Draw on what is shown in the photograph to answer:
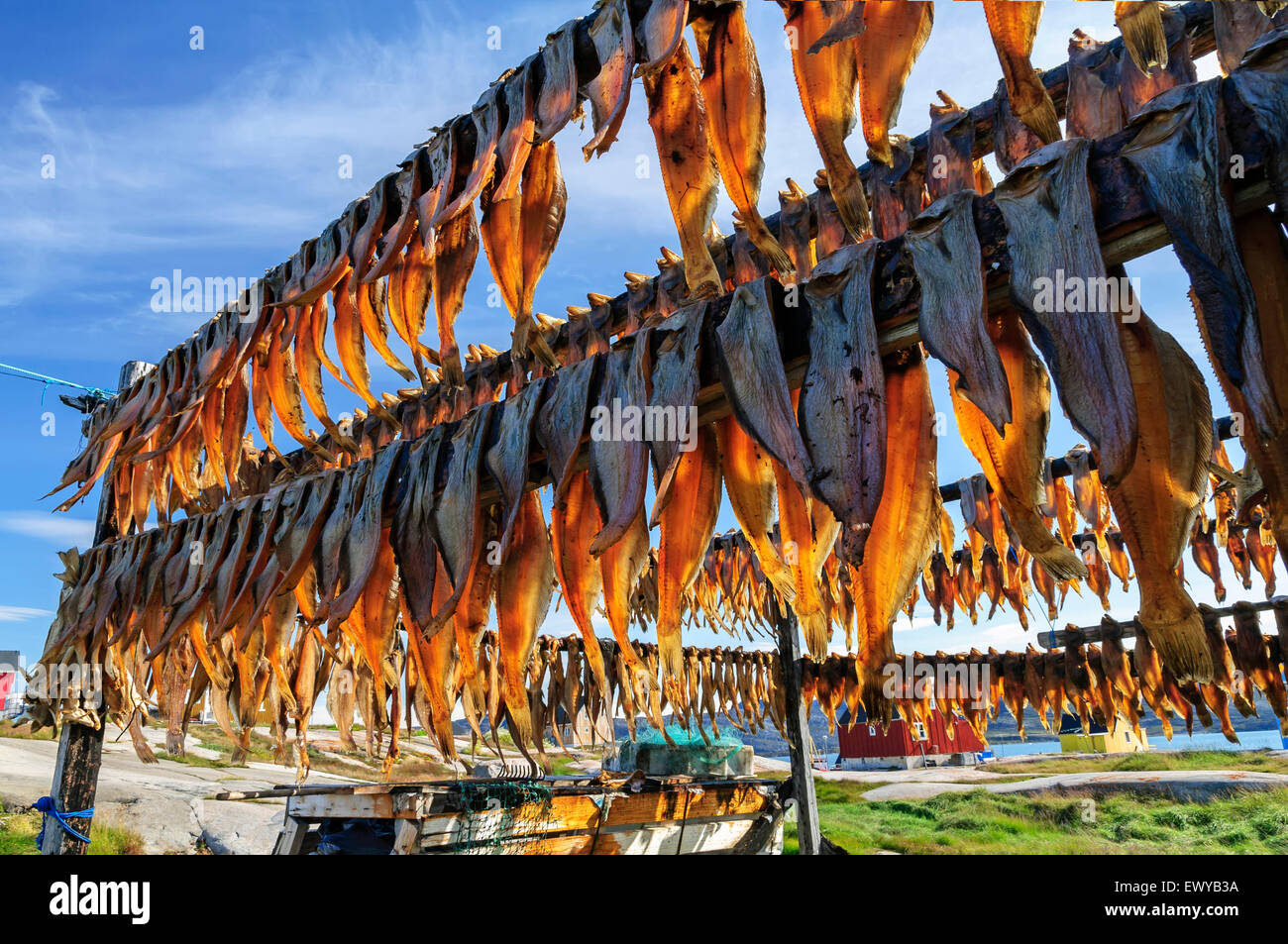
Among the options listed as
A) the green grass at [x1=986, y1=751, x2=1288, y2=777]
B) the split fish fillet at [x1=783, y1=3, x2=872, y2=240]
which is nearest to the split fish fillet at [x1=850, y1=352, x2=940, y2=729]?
the split fish fillet at [x1=783, y1=3, x2=872, y2=240]

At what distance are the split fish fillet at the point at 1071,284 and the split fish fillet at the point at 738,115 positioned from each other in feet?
0.95

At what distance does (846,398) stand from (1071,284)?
0.78ft

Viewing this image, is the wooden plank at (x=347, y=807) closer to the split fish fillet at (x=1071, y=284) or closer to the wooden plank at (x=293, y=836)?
the wooden plank at (x=293, y=836)

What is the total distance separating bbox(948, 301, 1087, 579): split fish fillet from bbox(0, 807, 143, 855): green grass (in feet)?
34.1

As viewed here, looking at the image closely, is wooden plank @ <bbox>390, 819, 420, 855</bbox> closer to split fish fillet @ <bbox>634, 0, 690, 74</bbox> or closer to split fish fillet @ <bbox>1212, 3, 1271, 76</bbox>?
split fish fillet @ <bbox>634, 0, 690, 74</bbox>

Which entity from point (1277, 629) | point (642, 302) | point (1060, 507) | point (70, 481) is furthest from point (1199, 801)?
point (70, 481)

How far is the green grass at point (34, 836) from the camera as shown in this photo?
8.51 m

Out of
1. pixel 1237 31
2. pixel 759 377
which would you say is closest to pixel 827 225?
pixel 1237 31

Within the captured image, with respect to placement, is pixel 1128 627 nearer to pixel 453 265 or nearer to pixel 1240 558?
pixel 1240 558

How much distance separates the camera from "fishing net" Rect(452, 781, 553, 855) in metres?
4.57

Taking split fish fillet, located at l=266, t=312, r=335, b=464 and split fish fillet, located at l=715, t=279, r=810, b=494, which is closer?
split fish fillet, located at l=715, t=279, r=810, b=494
